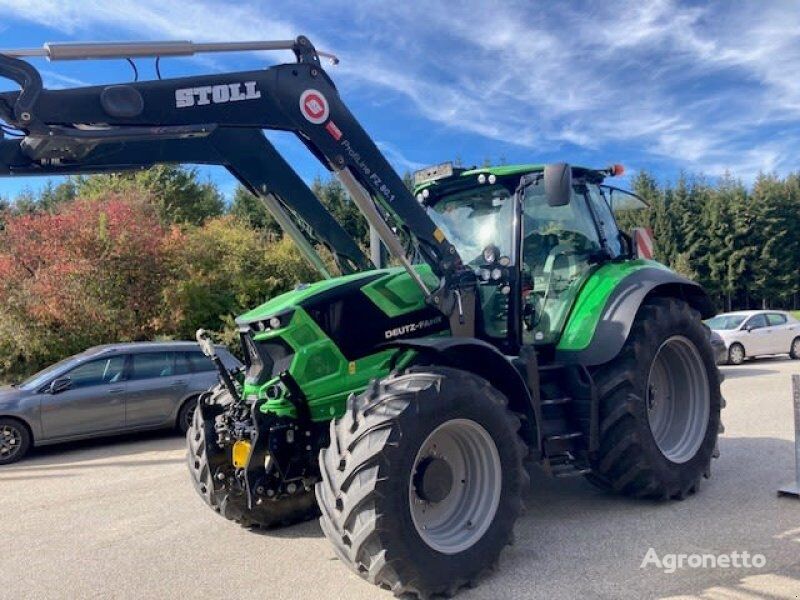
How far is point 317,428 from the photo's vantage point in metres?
4.61

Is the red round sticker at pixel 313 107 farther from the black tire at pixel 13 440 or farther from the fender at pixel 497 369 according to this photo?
the black tire at pixel 13 440

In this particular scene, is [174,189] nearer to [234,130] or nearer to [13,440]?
[13,440]

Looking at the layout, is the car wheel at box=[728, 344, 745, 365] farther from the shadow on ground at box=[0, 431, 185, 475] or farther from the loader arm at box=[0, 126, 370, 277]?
the loader arm at box=[0, 126, 370, 277]

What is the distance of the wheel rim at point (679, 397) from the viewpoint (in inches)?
231

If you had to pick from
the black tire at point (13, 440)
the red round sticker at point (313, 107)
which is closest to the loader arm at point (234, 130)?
the red round sticker at point (313, 107)

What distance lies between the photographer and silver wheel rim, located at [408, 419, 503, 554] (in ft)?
13.5

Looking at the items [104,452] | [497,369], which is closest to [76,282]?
[104,452]

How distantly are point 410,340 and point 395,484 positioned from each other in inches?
41.1

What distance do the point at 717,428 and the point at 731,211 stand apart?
40805 millimetres

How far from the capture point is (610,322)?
17.3 ft

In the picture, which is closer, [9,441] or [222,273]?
[9,441]

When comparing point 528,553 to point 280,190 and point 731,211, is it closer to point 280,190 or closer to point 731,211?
point 280,190

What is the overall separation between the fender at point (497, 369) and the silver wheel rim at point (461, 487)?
0.49 m

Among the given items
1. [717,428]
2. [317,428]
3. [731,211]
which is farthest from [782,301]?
[317,428]
